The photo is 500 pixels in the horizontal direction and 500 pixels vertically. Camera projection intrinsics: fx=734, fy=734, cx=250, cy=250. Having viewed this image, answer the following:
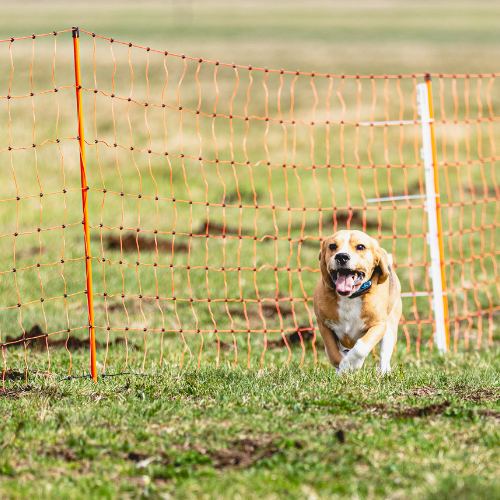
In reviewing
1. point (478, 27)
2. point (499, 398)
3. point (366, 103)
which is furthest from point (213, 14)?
point (499, 398)

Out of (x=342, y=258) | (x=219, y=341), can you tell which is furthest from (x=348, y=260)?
(x=219, y=341)

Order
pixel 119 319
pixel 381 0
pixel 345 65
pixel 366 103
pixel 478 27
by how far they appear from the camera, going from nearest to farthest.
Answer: pixel 119 319
pixel 366 103
pixel 345 65
pixel 478 27
pixel 381 0

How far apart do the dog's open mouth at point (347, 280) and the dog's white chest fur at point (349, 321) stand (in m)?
0.26

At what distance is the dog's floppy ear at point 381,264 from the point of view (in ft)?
17.7

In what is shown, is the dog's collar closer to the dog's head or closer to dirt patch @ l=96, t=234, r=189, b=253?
the dog's head

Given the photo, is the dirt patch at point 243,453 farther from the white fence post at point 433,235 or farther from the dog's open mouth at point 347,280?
the white fence post at point 433,235

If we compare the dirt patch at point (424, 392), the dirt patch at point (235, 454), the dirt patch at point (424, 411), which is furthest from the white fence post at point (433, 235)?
the dirt patch at point (235, 454)

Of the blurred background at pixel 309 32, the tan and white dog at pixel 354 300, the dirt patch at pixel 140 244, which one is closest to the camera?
the tan and white dog at pixel 354 300

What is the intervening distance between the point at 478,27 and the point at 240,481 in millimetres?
53725

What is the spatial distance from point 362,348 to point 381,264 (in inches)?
25.5

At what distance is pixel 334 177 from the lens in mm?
18406

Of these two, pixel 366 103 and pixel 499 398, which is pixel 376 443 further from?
pixel 366 103

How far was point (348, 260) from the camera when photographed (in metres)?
5.17

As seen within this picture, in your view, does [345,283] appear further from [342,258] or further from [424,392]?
[424,392]
